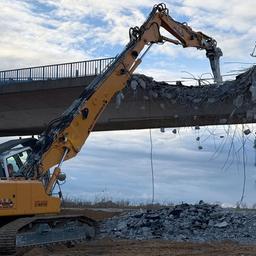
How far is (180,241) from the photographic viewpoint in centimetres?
1770

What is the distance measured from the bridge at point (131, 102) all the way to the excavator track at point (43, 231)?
15.2ft

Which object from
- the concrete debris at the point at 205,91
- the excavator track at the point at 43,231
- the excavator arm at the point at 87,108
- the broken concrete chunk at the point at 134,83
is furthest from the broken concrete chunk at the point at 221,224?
the broken concrete chunk at the point at 134,83

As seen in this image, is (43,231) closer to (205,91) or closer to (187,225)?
(187,225)

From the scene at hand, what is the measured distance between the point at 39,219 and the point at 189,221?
6.61m

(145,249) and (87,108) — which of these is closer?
(145,249)

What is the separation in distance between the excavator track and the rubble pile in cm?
287

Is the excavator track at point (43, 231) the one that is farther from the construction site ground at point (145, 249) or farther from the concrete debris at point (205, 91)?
the concrete debris at point (205, 91)

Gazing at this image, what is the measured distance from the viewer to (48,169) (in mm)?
15469

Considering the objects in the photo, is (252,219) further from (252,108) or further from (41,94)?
(41,94)

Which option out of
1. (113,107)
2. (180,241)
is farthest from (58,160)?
(113,107)

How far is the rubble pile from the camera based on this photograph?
18.5 metres

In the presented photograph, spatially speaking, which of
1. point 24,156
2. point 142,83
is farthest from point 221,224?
point 24,156

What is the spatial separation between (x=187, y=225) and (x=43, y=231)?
6.05 meters

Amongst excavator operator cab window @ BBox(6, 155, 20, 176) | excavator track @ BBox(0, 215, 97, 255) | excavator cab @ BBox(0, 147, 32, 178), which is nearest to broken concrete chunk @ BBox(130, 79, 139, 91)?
excavator track @ BBox(0, 215, 97, 255)
